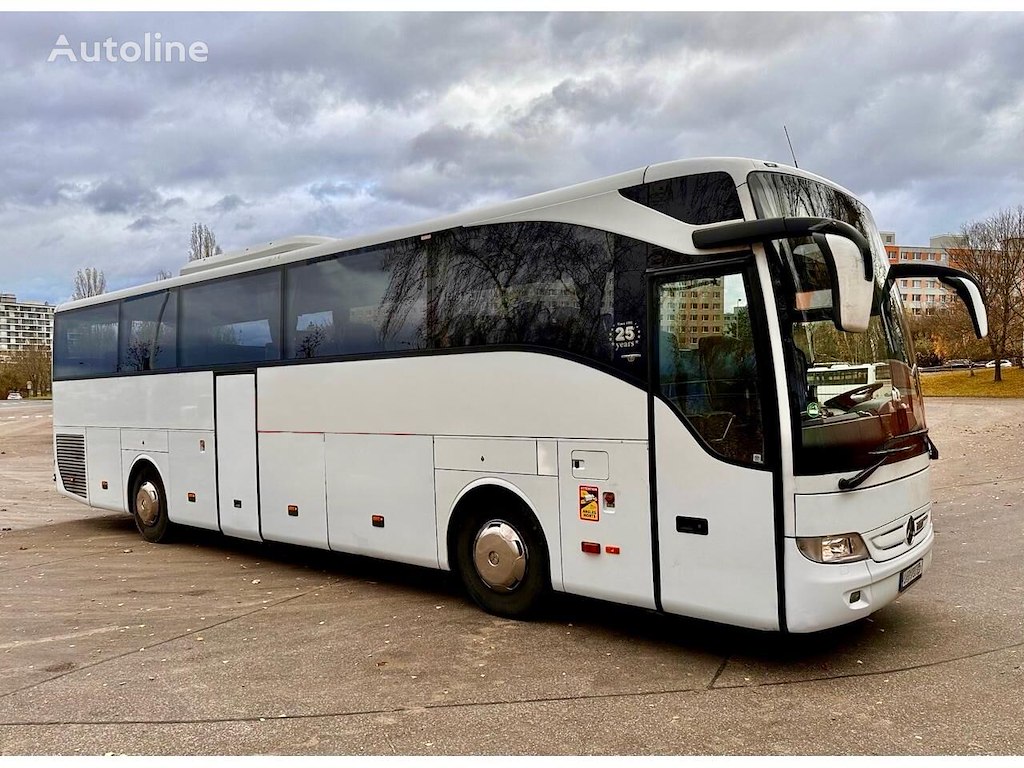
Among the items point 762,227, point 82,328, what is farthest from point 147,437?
point 762,227

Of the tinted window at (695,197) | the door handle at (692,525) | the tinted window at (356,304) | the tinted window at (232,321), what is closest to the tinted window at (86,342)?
the tinted window at (232,321)

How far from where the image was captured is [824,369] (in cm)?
541

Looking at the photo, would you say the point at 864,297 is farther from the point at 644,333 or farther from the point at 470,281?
the point at 470,281

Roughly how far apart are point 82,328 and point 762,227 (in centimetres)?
1114

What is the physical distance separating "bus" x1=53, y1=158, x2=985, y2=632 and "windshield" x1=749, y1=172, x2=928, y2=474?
0.02m

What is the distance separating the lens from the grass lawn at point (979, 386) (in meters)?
45.0

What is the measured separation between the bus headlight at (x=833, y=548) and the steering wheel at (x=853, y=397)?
839 mm

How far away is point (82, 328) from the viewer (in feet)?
42.1

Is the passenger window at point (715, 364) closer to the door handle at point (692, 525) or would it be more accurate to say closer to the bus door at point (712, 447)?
the bus door at point (712, 447)

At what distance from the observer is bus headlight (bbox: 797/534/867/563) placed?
5238 millimetres

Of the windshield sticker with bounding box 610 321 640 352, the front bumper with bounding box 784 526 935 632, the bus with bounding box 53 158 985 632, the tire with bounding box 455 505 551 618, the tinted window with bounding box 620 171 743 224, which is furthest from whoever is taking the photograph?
the tire with bounding box 455 505 551 618

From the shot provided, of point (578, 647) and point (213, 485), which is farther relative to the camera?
point (213, 485)

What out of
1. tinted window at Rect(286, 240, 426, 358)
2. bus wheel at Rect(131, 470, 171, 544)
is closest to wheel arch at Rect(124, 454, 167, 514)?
bus wheel at Rect(131, 470, 171, 544)

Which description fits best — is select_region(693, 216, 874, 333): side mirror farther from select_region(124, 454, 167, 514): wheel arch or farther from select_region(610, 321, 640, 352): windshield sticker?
select_region(124, 454, 167, 514): wheel arch
